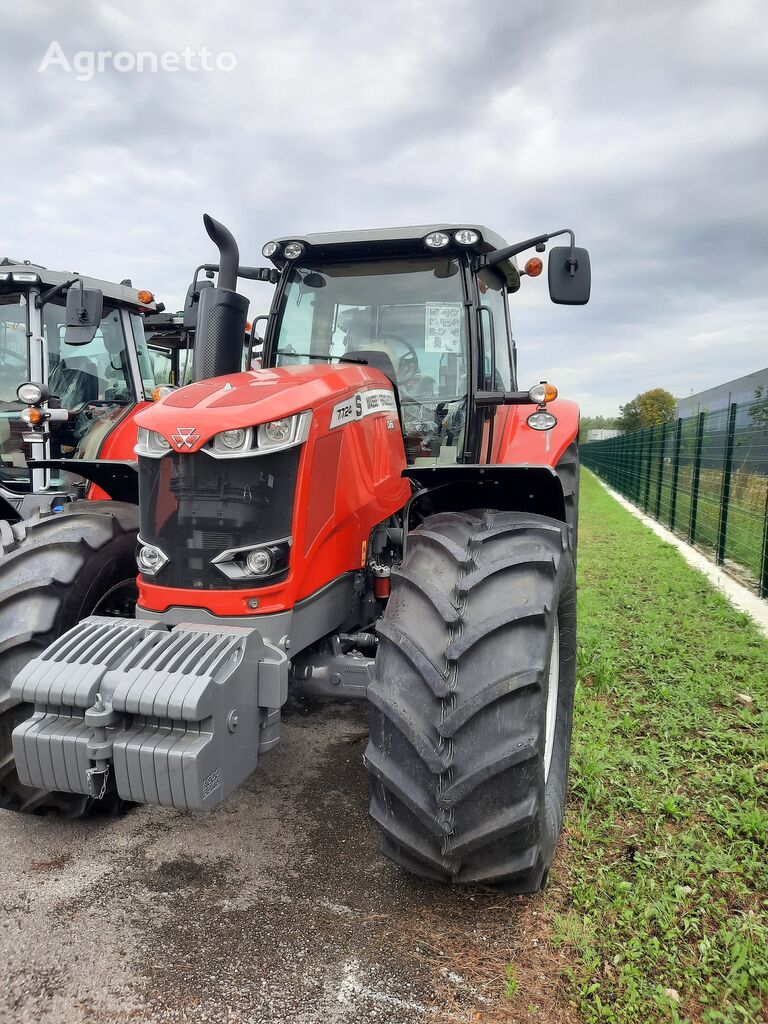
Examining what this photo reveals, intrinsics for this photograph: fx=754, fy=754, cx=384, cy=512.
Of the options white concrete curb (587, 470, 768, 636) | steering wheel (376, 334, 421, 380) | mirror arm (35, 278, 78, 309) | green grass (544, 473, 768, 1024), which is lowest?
green grass (544, 473, 768, 1024)

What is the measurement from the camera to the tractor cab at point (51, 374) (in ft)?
20.2

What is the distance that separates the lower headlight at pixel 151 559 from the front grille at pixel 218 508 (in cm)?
2

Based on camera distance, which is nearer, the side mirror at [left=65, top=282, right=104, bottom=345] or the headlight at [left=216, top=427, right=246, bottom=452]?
the headlight at [left=216, top=427, right=246, bottom=452]

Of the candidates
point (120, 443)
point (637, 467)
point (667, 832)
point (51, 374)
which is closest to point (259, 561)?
point (667, 832)

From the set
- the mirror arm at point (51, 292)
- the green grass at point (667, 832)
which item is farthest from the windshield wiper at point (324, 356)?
the mirror arm at point (51, 292)

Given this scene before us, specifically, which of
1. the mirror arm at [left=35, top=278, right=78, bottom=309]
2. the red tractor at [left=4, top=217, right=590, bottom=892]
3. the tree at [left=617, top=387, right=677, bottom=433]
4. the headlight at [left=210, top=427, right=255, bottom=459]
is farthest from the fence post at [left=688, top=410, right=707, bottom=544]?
the tree at [left=617, top=387, right=677, bottom=433]

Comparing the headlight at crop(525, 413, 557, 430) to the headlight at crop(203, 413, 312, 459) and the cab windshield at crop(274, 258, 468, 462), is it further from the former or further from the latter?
the headlight at crop(203, 413, 312, 459)

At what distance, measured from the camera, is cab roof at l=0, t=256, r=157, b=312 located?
20.1 feet

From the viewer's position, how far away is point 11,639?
2.66 metres

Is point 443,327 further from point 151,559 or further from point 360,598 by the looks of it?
point 151,559

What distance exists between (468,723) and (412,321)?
213cm

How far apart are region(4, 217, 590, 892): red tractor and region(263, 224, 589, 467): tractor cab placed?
1 cm

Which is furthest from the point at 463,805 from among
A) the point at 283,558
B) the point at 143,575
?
the point at 143,575

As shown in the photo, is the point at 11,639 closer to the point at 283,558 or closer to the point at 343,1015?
the point at 283,558
